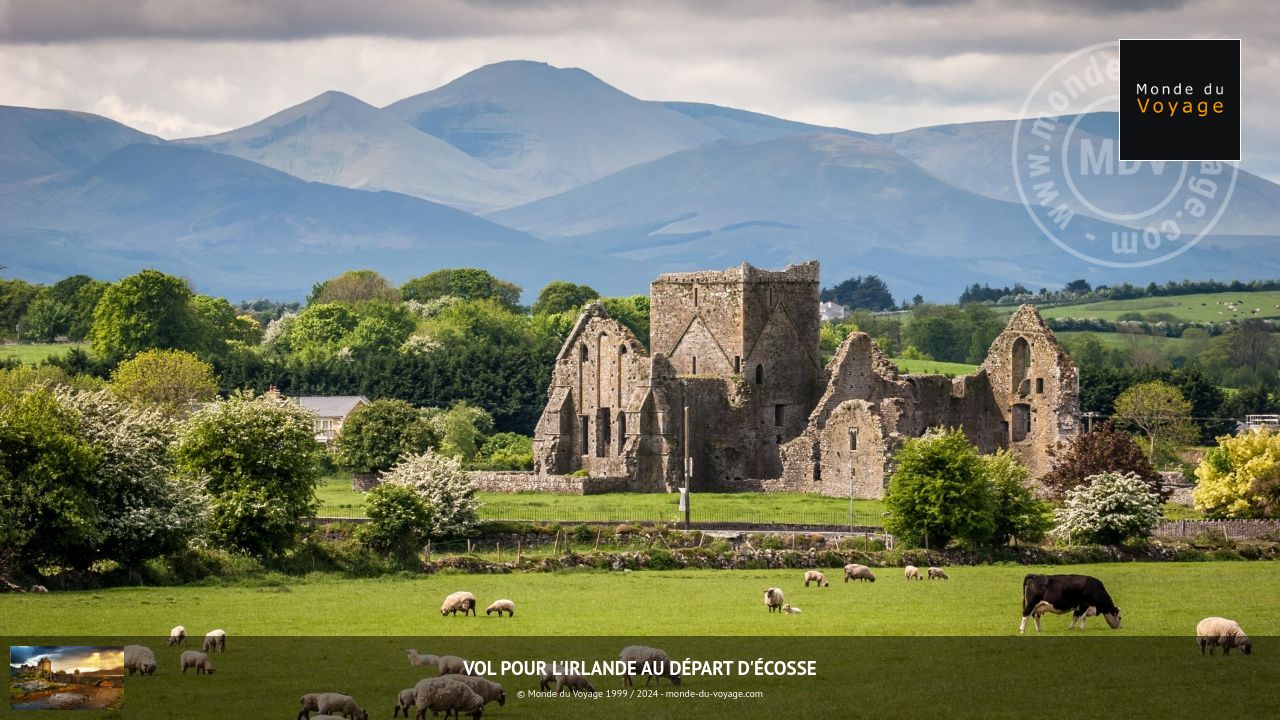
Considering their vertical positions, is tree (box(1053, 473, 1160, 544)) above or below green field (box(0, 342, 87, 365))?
below

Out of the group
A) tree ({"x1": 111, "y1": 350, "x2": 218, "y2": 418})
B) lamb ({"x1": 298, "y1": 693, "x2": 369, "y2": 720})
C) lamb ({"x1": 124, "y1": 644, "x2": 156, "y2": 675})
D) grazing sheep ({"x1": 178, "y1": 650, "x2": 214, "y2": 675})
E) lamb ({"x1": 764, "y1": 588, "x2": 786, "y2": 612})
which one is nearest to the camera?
lamb ({"x1": 298, "y1": 693, "x2": 369, "y2": 720})

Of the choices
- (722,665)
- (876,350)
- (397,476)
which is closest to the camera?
(722,665)

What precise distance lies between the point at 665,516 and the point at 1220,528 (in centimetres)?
1934

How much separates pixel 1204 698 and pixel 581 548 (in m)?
31.7

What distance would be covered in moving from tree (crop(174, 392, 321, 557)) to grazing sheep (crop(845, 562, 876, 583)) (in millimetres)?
15610

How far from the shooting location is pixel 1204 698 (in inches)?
1347

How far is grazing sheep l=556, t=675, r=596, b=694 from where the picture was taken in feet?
114

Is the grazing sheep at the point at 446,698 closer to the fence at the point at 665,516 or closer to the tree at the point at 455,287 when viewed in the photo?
the fence at the point at 665,516

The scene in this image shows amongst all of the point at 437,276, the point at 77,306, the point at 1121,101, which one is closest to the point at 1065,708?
the point at 1121,101

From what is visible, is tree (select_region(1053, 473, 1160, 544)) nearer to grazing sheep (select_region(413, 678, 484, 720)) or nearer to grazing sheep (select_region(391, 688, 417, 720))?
grazing sheep (select_region(413, 678, 484, 720))

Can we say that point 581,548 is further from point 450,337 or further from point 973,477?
point 450,337

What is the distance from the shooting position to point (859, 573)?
182ft

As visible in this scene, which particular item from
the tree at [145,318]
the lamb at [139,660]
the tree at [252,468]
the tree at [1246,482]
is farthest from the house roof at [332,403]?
the lamb at [139,660]

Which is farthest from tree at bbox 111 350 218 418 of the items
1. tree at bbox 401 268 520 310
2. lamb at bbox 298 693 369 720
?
tree at bbox 401 268 520 310
